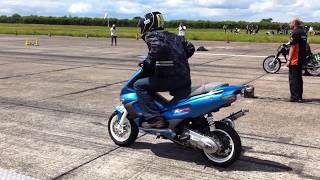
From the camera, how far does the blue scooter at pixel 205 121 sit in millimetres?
5391

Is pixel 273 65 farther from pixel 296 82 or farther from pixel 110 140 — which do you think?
pixel 110 140

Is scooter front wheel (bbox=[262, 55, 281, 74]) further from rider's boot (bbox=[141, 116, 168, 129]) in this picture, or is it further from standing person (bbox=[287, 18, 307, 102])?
rider's boot (bbox=[141, 116, 168, 129])

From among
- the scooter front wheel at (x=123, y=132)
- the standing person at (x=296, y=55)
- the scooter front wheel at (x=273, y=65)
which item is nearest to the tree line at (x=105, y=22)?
the scooter front wheel at (x=273, y=65)

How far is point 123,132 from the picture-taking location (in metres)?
6.51

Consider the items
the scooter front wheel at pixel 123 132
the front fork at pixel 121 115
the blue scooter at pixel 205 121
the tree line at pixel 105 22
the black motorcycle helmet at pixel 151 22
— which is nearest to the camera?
the blue scooter at pixel 205 121

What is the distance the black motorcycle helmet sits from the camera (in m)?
5.80

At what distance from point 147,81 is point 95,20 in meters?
120

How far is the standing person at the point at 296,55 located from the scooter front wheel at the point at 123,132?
5.13 metres

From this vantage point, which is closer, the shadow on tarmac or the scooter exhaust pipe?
the scooter exhaust pipe

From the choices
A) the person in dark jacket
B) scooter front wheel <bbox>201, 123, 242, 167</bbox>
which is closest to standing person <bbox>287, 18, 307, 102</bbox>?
the person in dark jacket

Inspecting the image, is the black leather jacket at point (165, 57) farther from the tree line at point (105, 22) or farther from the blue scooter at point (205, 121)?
the tree line at point (105, 22)

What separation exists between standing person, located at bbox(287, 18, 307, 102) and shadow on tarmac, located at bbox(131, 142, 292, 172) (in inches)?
185

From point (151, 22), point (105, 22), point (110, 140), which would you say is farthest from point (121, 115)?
point (105, 22)

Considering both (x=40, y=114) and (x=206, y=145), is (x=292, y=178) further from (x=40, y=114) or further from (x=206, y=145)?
(x=40, y=114)
